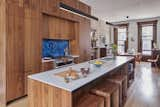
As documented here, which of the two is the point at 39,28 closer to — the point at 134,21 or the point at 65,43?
the point at 65,43

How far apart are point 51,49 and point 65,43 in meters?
0.76

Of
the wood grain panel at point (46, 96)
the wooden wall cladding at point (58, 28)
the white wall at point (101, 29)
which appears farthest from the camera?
the white wall at point (101, 29)

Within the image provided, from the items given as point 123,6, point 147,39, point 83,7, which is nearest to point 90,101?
point 83,7

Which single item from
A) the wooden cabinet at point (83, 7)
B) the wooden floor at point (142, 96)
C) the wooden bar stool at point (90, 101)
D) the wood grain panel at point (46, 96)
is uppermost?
the wooden cabinet at point (83, 7)

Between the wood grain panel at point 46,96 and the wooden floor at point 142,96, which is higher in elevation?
the wood grain panel at point 46,96

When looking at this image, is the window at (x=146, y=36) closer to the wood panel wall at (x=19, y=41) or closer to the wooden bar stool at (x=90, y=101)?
the wood panel wall at (x=19, y=41)

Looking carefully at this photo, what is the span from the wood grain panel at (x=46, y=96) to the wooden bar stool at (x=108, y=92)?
792 millimetres

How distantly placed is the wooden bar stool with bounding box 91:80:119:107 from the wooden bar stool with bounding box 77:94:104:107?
139 mm

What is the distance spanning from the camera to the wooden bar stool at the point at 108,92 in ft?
7.22

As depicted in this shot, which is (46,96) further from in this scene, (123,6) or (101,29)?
(101,29)

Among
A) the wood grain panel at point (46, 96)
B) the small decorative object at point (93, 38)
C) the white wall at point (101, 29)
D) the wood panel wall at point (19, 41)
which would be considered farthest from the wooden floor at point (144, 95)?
the white wall at point (101, 29)

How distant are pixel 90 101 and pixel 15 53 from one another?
2.08m

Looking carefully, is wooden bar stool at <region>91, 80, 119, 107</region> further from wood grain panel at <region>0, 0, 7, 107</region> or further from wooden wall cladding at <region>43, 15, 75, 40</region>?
wooden wall cladding at <region>43, 15, 75, 40</region>


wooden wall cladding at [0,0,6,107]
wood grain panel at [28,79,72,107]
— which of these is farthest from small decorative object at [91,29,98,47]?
wood grain panel at [28,79,72,107]
